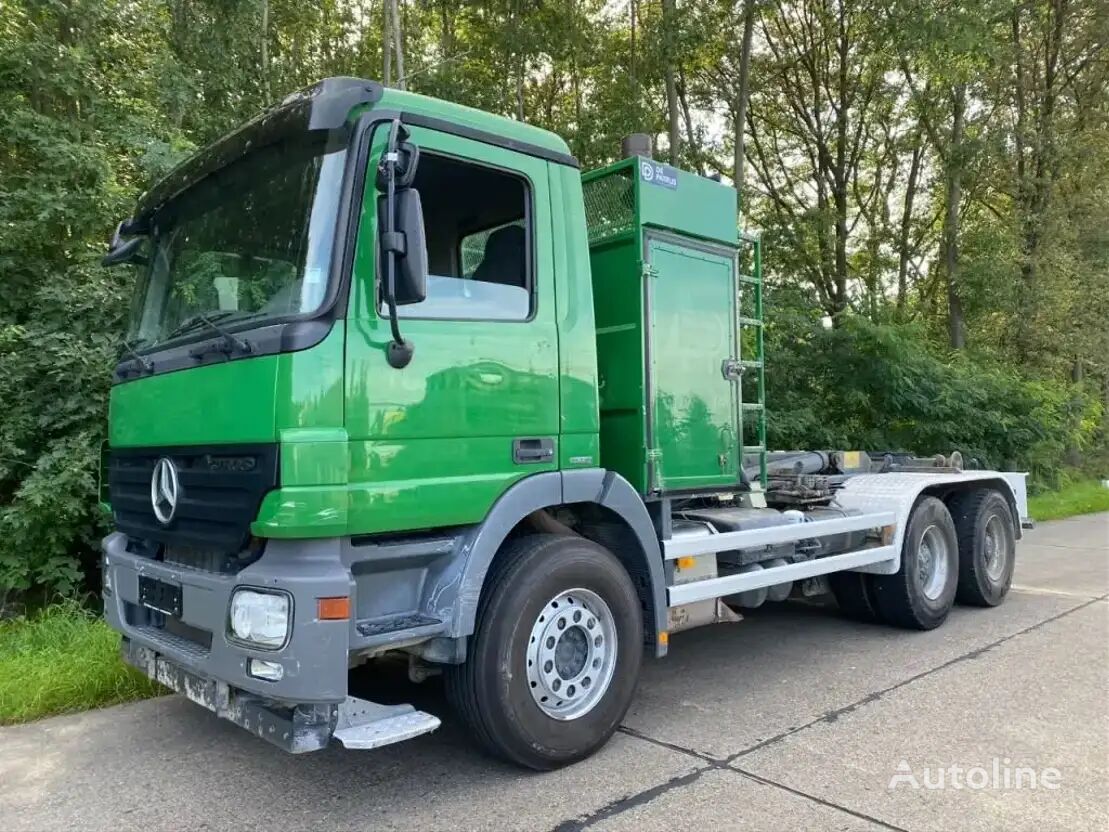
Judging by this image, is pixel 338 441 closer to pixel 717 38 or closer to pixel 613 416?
pixel 613 416

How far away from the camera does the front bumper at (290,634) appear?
9.96ft

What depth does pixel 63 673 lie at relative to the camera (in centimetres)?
498

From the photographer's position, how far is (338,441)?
3.15m

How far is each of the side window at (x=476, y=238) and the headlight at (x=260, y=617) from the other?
135 cm

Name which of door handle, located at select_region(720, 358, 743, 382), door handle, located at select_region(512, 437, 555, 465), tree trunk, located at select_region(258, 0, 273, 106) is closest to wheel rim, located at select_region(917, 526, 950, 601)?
door handle, located at select_region(720, 358, 743, 382)

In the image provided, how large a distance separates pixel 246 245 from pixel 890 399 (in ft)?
41.2

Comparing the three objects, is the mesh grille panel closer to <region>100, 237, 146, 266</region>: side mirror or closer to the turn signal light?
<region>100, 237, 146, 266</region>: side mirror

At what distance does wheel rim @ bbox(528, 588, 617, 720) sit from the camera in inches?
149

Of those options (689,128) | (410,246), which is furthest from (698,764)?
(689,128)

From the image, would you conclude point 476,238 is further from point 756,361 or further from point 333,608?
point 756,361

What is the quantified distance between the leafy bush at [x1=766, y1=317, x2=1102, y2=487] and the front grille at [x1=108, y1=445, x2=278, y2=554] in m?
10.2

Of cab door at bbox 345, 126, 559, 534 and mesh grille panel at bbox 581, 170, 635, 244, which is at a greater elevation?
mesh grille panel at bbox 581, 170, 635, 244

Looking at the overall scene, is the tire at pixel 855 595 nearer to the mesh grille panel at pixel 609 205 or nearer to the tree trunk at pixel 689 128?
the mesh grille panel at pixel 609 205

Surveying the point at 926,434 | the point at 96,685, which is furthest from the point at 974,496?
the point at 926,434
